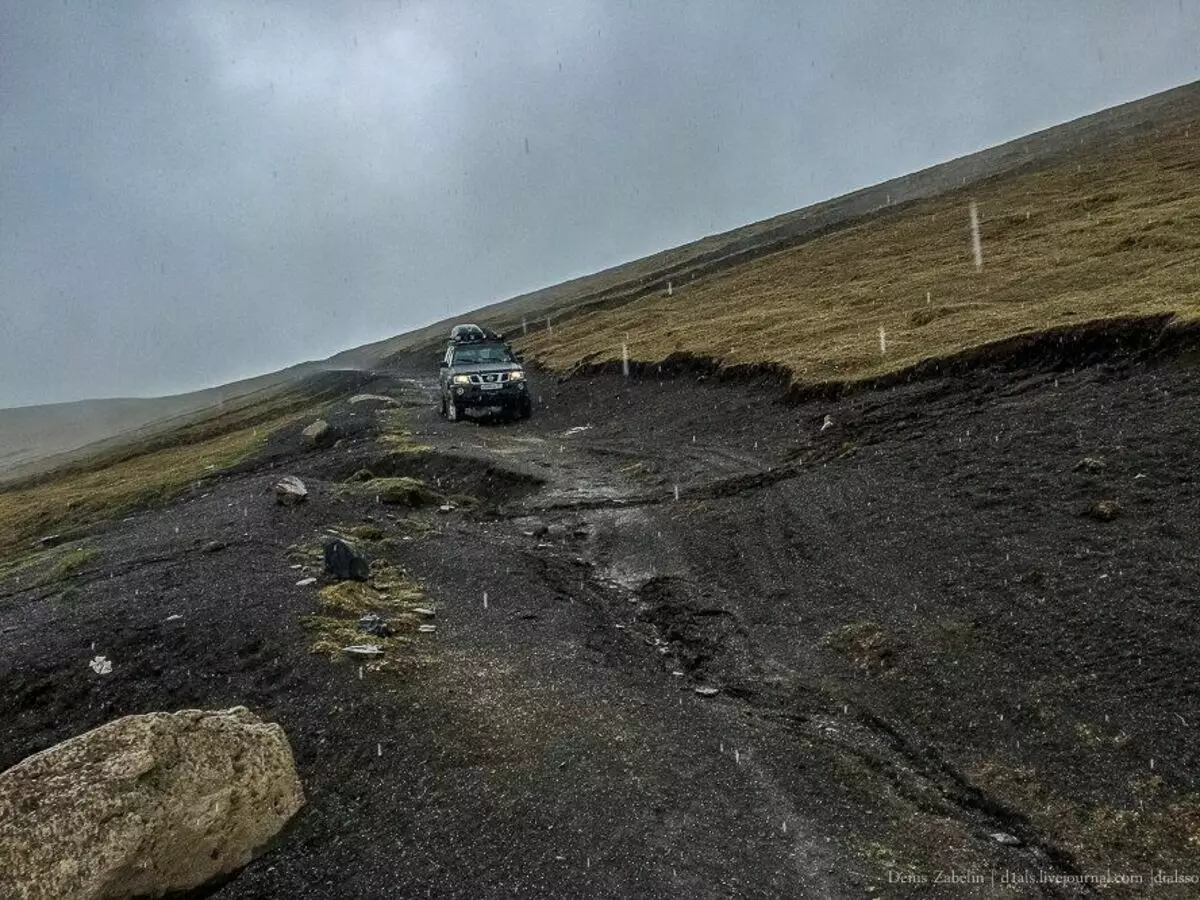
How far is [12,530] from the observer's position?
3394 centimetres

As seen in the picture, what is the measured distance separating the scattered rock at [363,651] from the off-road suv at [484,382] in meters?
22.5

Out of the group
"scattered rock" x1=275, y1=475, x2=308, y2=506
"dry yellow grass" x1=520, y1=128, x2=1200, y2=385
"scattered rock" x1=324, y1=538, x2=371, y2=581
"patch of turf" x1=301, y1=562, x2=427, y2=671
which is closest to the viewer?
"patch of turf" x1=301, y1=562, x2=427, y2=671

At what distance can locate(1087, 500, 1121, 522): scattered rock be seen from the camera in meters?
11.8

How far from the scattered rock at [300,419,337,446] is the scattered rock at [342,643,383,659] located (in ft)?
77.0

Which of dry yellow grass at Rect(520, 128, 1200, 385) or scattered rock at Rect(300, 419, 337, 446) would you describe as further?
scattered rock at Rect(300, 419, 337, 446)

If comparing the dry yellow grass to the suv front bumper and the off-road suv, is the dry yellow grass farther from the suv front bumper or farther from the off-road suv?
the suv front bumper

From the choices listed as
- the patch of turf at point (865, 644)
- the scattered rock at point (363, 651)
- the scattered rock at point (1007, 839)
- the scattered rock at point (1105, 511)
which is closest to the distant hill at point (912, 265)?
the scattered rock at point (1105, 511)

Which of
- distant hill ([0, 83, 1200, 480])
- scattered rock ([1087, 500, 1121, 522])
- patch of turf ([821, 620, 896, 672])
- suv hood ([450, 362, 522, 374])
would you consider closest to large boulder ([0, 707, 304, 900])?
patch of turf ([821, 620, 896, 672])

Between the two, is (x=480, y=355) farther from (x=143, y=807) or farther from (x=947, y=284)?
(x=143, y=807)

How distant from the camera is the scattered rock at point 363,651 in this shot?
1101 centimetres

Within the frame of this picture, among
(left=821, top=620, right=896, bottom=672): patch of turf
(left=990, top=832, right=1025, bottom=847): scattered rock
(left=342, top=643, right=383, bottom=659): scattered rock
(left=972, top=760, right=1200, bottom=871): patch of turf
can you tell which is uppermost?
(left=342, top=643, right=383, bottom=659): scattered rock

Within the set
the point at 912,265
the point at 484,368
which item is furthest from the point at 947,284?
the point at 484,368

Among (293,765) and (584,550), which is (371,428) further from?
(293,765)

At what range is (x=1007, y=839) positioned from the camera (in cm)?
707
